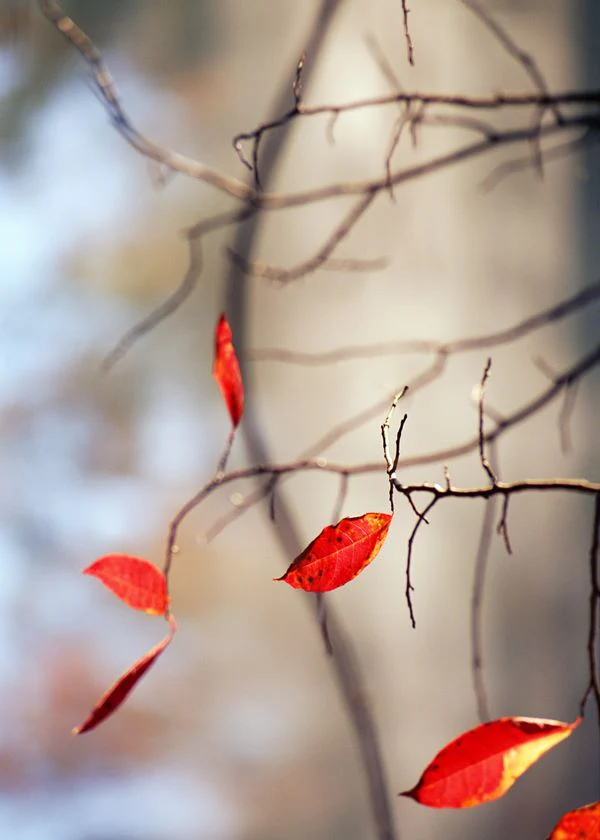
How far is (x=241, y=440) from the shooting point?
0.70 metres

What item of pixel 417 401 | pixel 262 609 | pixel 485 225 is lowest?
pixel 262 609

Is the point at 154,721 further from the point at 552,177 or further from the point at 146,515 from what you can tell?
the point at 552,177

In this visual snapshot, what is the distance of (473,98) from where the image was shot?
68 cm

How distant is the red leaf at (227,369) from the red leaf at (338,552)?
0.15 m

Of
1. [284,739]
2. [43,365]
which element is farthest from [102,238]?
[284,739]

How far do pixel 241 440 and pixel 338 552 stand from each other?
10.2 inches

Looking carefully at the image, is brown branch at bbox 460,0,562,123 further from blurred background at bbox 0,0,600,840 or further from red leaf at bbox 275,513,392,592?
red leaf at bbox 275,513,392,592

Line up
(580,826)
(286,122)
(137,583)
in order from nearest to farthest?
1. (580,826)
2. (137,583)
3. (286,122)

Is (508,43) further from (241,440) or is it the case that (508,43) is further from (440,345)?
(241,440)

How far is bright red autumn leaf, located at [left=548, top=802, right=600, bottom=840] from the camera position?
0.44 m

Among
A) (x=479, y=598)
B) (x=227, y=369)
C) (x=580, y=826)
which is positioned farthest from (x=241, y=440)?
(x=580, y=826)

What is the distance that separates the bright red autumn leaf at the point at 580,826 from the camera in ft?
1.46

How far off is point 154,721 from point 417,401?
1.18ft

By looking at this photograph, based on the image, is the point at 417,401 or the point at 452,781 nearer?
the point at 452,781
